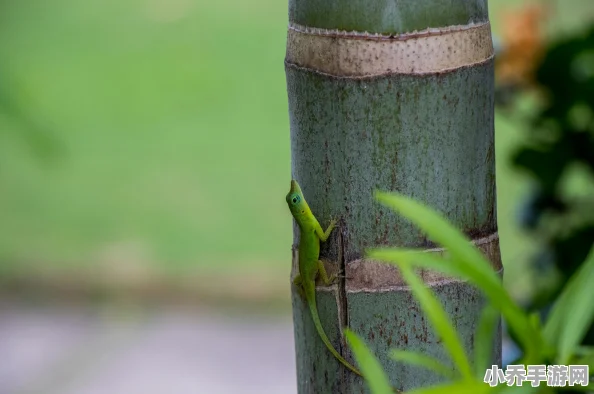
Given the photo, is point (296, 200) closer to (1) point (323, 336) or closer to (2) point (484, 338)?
(1) point (323, 336)

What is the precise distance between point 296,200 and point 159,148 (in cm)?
448

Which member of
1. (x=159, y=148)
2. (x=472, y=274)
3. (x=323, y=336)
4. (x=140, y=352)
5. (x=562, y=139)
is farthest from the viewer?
(x=159, y=148)

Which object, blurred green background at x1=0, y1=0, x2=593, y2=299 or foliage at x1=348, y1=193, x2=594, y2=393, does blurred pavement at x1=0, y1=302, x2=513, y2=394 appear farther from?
foliage at x1=348, y1=193, x2=594, y2=393

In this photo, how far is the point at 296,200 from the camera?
2.68 feet

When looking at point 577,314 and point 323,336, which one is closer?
point 577,314

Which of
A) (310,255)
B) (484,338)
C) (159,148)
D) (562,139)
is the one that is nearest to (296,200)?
(310,255)

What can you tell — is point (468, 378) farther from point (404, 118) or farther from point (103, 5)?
point (103, 5)

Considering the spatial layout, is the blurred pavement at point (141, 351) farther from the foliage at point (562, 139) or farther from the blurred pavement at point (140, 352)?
the foliage at point (562, 139)

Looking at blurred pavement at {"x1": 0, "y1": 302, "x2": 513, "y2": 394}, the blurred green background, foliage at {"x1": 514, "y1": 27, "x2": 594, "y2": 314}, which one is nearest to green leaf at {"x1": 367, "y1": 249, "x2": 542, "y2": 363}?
foliage at {"x1": 514, "y1": 27, "x2": 594, "y2": 314}

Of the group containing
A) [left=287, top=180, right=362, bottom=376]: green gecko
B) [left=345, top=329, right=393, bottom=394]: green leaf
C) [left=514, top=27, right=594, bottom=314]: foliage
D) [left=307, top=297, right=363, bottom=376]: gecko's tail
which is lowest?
[left=345, top=329, right=393, bottom=394]: green leaf

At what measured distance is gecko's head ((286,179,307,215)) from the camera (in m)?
0.79

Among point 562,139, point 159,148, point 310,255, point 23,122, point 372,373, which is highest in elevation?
point 159,148

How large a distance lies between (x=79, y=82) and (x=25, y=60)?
42 cm

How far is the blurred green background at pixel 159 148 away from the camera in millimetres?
4328
